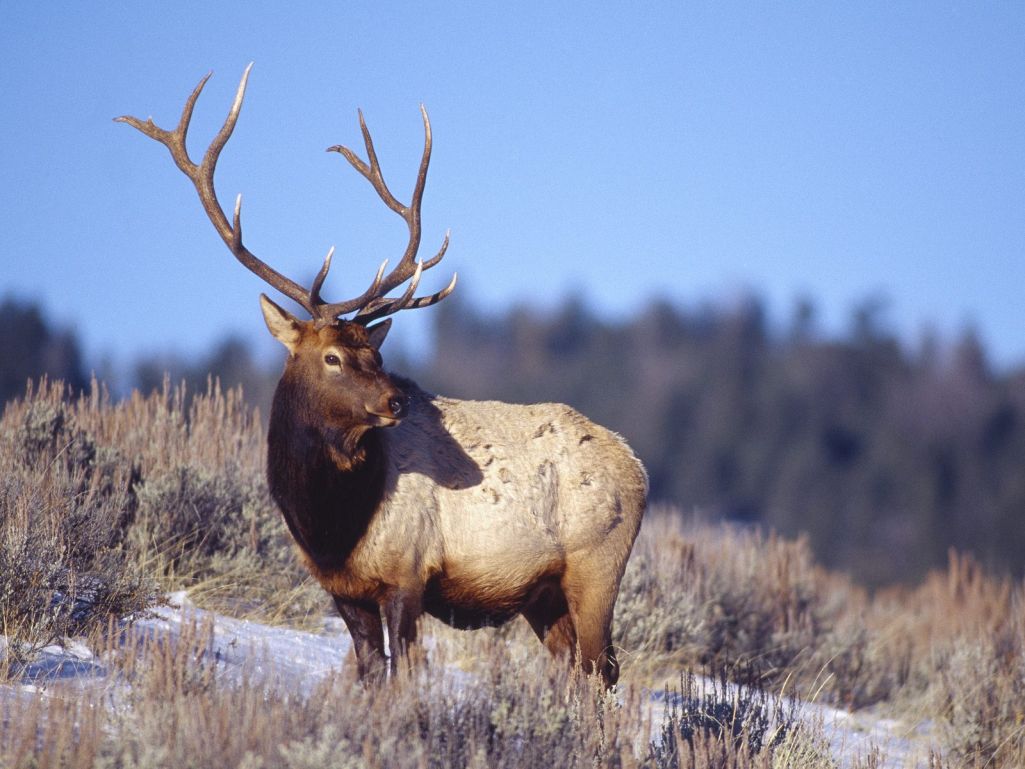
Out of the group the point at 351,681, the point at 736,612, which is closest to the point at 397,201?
the point at 351,681

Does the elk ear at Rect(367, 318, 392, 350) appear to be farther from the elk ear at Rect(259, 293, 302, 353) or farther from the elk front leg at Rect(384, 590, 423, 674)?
the elk front leg at Rect(384, 590, 423, 674)

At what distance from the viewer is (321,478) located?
5562 millimetres

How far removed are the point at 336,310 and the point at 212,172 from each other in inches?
45.4

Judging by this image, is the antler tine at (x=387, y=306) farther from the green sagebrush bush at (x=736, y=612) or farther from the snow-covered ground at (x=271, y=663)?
the green sagebrush bush at (x=736, y=612)

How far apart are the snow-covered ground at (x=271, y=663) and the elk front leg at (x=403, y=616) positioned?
13.5 inches

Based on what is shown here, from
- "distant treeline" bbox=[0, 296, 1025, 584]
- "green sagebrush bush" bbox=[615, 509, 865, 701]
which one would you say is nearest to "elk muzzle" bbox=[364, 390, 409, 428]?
"green sagebrush bush" bbox=[615, 509, 865, 701]

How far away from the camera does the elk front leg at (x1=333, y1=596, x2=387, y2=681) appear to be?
5578 mm

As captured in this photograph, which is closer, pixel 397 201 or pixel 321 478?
pixel 321 478

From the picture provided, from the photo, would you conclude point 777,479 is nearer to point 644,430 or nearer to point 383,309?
point 644,430

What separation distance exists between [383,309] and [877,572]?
1420 inches

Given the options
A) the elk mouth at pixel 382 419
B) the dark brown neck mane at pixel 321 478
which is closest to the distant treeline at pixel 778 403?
the dark brown neck mane at pixel 321 478

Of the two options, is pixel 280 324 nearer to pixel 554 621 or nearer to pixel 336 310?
pixel 336 310

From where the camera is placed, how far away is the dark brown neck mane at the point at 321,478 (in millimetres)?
5527

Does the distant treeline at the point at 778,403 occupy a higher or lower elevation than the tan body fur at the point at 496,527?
lower
